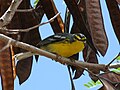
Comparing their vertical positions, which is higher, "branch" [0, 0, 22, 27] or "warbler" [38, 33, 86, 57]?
"branch" [0, 0, 22, 27]

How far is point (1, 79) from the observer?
171 centimetres

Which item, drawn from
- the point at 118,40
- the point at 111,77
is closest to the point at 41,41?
the point at 118,40

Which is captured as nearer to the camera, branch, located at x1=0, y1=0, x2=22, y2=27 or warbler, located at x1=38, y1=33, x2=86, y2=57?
branch, located at x1=0, y1=0, x2=22, y2=27

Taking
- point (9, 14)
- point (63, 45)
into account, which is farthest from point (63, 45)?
point (9, 14)

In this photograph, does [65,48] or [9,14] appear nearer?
[9,14]

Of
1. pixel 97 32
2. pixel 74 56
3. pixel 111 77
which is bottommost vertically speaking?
pixel 74 56

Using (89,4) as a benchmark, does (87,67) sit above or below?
below

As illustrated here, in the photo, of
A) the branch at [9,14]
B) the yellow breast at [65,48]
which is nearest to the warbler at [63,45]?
the yellow breast at [65,48]

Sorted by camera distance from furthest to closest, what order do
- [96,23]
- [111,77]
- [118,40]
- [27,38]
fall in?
[27,38] < [118,40] < [96,23] < [111,77]

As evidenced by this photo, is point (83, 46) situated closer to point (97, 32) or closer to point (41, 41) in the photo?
point (41, 41)

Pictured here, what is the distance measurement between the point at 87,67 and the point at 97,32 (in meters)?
0.14

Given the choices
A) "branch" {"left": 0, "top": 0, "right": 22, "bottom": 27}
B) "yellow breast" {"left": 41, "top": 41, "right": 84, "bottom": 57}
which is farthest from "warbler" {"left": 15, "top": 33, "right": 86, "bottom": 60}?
"branch" {"left": 0, "top": 0, "right": 22, "bottom": 27}

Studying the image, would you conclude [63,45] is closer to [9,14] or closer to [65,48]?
[65,48]

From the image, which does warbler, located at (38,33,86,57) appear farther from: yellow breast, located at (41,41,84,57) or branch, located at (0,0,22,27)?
branch, located at (0,0,22,27)
